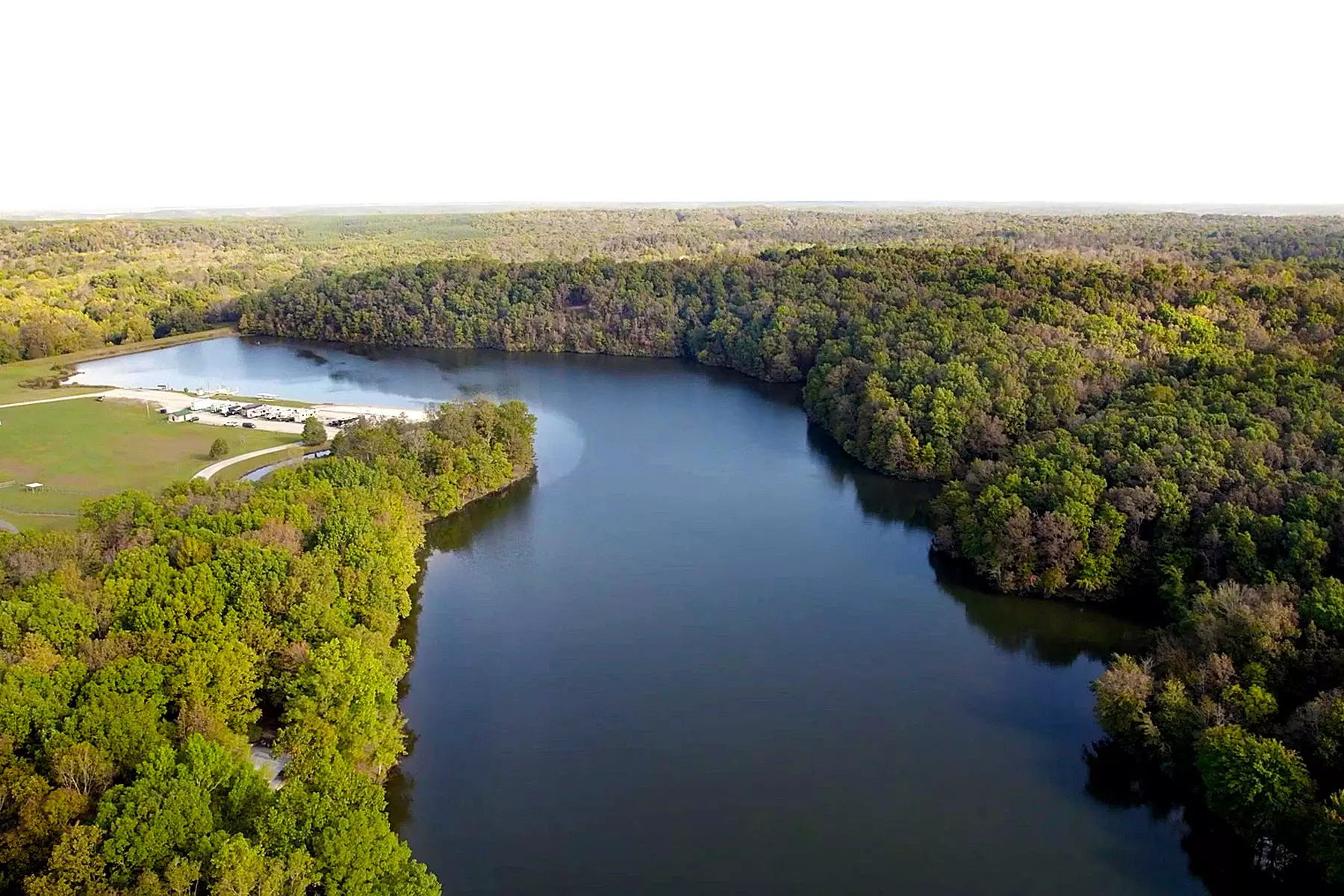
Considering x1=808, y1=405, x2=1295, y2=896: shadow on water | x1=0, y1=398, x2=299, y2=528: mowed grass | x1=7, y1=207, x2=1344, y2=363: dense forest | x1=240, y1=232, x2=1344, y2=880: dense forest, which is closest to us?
x1=808, y1=405, x2=1295, y2=896: shadow on water

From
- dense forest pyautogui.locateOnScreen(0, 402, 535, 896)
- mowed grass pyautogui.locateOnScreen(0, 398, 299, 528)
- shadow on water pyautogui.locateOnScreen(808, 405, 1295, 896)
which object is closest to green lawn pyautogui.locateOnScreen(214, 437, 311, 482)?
mowed grass pyautogui.locateOnScreen(0, 398, 299, 528)

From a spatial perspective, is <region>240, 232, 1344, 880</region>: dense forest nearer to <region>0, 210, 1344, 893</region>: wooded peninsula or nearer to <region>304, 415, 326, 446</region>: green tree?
<region>0, 210, 1344, 893</region>: wooded peninsula

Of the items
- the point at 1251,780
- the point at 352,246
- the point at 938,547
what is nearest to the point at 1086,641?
the point at 938,547

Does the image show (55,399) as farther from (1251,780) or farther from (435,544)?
(1251,780)

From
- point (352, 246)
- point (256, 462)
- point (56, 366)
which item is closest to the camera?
point (256, 462)

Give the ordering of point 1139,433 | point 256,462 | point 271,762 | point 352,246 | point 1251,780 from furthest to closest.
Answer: point 352,246
point 256,462
point 1139,433
point 271,762
point 1251,780

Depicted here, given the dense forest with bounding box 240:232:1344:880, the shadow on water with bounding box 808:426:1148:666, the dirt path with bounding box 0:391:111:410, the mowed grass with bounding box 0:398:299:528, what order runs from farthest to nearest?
the dirt path with bounding box 0:391:111:410
the mowed grass with bounding box 0:398:299:528
the shadow on water with bounding box 808:426:1148:666
the dense forest with bounding box 240:232:1344:880
